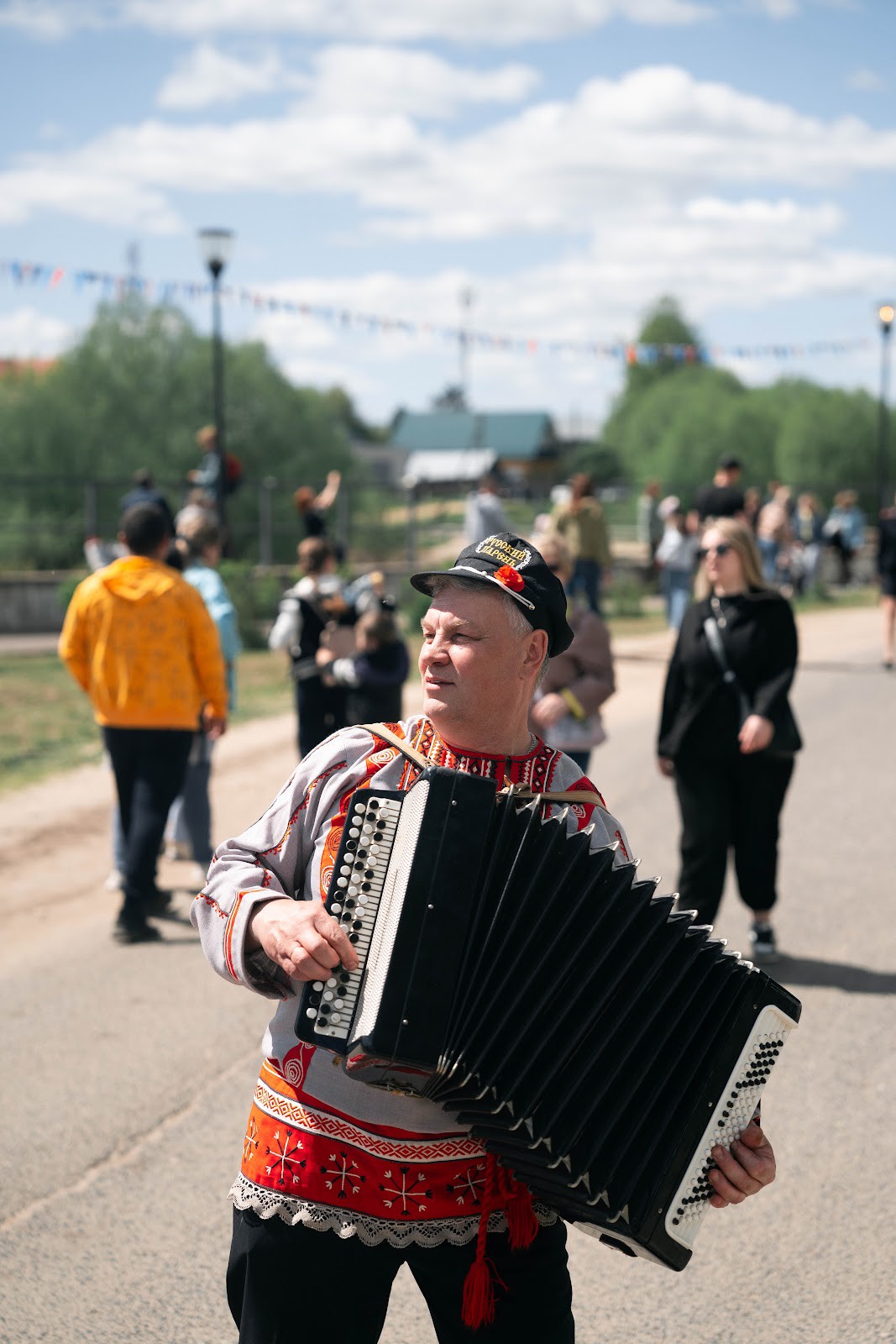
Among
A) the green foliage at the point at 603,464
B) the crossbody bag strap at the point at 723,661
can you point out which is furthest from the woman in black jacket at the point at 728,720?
the green foliage at the point at 603,464

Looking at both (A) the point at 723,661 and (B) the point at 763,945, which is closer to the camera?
(A) the point at 723,661

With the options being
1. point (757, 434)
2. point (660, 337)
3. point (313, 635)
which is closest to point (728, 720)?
point (313, 635)

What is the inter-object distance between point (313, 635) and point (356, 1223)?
592cm

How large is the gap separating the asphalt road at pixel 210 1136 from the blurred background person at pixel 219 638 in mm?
405

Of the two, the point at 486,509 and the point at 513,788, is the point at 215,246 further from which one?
the point at 513,788

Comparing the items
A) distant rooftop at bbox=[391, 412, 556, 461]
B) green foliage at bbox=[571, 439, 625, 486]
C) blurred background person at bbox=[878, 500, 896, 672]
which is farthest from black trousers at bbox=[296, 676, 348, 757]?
distant rooftop at bbox=[391, 412, 556, 461]

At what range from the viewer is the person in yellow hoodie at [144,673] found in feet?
22.3

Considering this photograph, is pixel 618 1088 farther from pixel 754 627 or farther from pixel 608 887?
pixel 754 627

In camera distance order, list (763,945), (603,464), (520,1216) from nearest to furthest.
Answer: (520,1216), (763,945), (603,464)

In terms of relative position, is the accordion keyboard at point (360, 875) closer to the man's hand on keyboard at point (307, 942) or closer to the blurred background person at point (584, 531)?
the man's hand on keyboard at point (307, 942)

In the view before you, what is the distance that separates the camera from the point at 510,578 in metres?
2.67

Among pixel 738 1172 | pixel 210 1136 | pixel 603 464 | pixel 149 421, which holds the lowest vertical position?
pixel 210 1136

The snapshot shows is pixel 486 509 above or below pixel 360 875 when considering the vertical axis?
above

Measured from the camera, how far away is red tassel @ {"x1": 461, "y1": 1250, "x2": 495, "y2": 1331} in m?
2.58
